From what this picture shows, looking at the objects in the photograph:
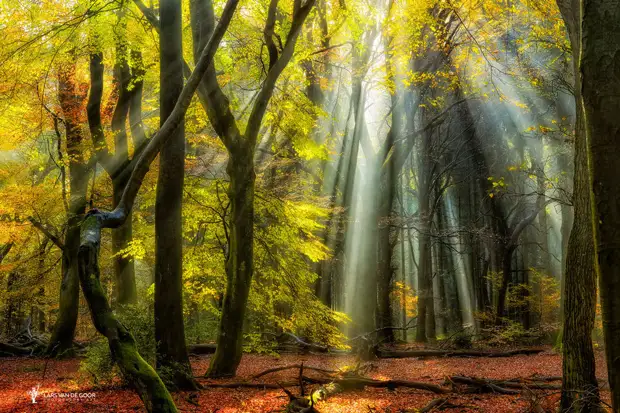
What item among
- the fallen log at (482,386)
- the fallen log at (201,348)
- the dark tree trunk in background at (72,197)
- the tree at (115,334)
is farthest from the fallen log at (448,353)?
the tree at (115,334)

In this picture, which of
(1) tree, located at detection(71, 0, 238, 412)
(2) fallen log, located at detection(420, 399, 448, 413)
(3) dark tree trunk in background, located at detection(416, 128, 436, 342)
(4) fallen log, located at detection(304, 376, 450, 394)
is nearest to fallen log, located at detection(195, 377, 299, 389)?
(4) fallen log, located at detection(304, 376, 450, 394)

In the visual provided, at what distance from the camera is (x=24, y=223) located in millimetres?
13680

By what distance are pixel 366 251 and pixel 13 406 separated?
982 cm

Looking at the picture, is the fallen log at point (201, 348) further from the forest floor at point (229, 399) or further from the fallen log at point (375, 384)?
the fallen log at point (375, 384)

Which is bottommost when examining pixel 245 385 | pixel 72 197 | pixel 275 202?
pixel 245 385

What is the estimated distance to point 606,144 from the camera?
203cm

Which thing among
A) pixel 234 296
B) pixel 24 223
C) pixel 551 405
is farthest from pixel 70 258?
pixel 551 405

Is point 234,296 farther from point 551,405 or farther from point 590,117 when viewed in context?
point 590,117

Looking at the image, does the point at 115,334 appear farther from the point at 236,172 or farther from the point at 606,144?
the point at 236,172

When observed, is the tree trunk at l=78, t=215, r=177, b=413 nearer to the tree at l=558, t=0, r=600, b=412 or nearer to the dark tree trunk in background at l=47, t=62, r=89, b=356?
the tree at l=558, t=0, r=600, b=412

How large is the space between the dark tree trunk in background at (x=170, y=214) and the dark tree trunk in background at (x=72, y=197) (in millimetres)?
6182


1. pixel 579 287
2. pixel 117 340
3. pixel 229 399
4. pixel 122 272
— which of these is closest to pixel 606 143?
pixel 117 340

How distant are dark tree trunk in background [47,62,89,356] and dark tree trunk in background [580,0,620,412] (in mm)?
13152

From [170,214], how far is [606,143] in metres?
6.98
